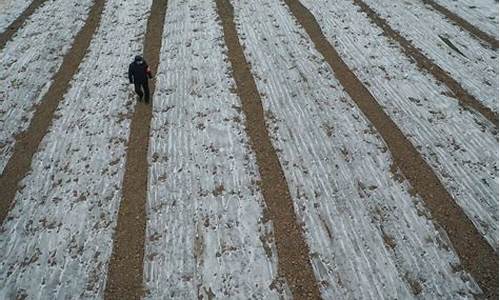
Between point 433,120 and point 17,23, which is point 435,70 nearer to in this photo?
point 433,120

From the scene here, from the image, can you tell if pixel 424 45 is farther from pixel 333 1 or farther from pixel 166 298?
pixel 166 298

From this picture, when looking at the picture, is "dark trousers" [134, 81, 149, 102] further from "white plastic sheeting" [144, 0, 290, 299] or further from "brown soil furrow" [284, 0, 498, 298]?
"brown soil furrow" [284, 0, 498, 298]

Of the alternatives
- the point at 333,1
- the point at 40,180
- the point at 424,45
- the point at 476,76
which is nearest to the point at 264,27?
the point at 333,1

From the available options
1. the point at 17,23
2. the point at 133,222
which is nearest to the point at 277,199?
the point at 133,222

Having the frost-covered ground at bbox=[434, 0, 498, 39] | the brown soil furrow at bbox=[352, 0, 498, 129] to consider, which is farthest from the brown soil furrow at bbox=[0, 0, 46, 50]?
the frost-covered ground at bbox=[434, 0, 498, 39]

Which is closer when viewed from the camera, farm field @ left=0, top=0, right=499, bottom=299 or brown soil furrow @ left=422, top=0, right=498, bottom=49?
farm field @ left=0, top=0, right=499, bottom=299

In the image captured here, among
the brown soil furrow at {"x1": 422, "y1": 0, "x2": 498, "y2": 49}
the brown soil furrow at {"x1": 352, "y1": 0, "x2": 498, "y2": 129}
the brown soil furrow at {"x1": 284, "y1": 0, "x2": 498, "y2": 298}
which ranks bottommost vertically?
the brown soil furrow at {"x1": 284, "y1": 0, "x2": 498, "y2": 298}

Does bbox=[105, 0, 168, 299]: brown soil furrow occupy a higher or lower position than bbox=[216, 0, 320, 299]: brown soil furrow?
lower
